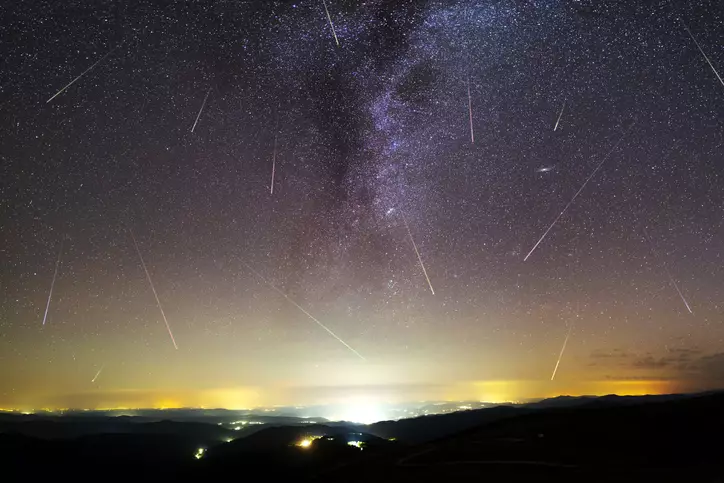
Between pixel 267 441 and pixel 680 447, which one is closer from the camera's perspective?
pixel 680 447

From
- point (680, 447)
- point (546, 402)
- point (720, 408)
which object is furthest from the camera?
point (546, 402)

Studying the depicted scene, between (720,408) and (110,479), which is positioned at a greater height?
(720,408)

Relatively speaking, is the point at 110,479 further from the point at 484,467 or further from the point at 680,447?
the point at 680,447

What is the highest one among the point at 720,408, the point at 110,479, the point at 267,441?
the point at 720,408

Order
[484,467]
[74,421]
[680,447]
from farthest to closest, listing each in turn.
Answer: [74,421]
[680,447]
[484,467]

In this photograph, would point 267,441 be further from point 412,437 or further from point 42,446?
point 42,446

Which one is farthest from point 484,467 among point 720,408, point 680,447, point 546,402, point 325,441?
point 546,402

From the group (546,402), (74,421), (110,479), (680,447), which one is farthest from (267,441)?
(74,421)
